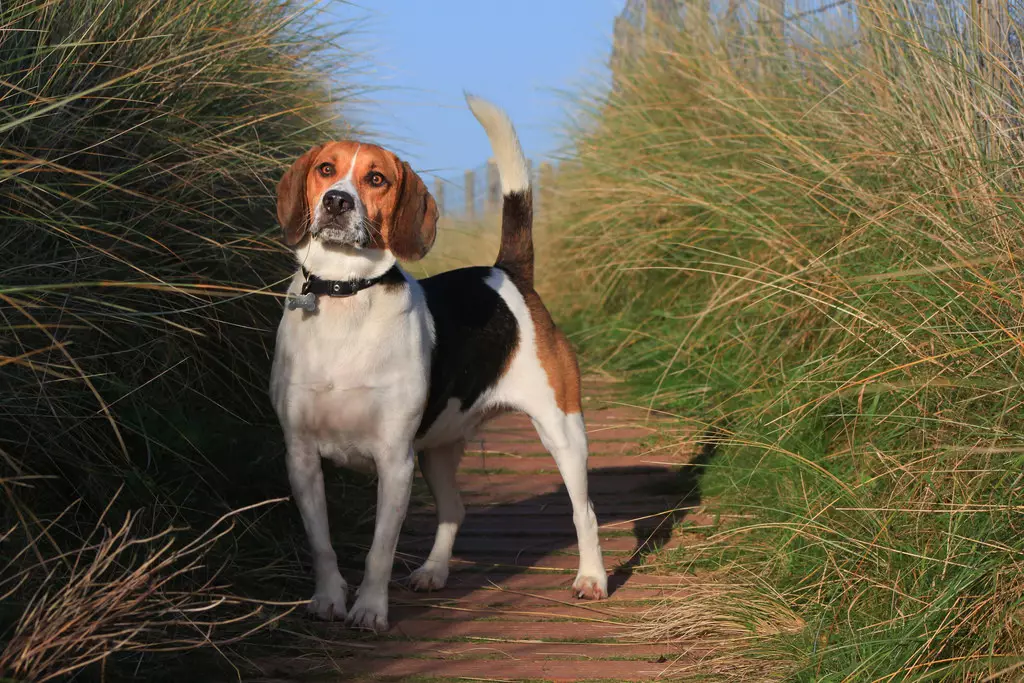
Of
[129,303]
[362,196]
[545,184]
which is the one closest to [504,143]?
[362,196]

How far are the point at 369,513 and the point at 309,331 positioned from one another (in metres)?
1.10

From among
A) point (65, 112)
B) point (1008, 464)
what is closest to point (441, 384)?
point (65, 112)

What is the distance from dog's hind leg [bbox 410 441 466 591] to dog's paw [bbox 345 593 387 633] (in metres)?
0.51

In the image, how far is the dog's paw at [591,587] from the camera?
406 centimetres

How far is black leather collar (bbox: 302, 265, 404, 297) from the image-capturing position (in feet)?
12.3

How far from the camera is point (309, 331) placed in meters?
3.76

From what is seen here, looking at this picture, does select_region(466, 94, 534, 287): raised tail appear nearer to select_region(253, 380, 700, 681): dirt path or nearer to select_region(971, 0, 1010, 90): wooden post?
select_region(253, 380, 700, 681): dirt path

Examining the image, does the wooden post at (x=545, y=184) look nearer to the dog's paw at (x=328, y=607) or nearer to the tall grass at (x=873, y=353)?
the tall grass at (x=873, y=353)

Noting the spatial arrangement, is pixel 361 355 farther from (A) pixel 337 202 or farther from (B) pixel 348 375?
(A) pixel 337 202

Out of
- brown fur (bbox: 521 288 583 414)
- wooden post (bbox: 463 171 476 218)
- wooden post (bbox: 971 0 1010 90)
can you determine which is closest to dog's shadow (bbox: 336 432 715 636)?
brown fur (bbox: 521 288 583 414)

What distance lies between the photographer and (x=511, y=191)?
459cm

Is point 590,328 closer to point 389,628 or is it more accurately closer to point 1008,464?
point 389,628

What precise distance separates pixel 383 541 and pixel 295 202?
1137 mm

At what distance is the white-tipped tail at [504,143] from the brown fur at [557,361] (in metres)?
0.50
